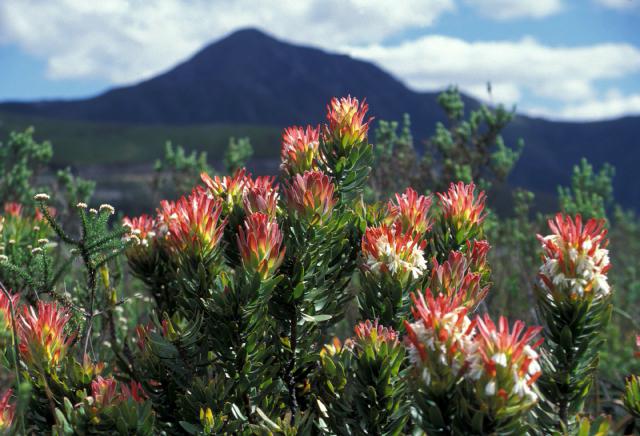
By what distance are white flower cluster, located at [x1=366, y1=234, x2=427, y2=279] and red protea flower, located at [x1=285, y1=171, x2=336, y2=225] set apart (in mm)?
280

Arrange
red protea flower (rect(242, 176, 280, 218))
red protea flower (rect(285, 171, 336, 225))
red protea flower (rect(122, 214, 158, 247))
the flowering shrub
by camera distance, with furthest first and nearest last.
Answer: red protea flower (rect(122, 214, 158, 247)) < red protea flower (rect(242, 176, 280, 218)) < red protea flower (rect(285, 171, 336, 225)) < the flowering shrub

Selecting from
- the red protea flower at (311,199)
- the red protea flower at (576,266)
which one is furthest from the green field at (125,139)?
the red protea flower at (576,266)

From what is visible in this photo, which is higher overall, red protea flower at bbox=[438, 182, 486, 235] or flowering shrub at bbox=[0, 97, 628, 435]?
red protea flower at bbox=[438, 182, 486, 235]

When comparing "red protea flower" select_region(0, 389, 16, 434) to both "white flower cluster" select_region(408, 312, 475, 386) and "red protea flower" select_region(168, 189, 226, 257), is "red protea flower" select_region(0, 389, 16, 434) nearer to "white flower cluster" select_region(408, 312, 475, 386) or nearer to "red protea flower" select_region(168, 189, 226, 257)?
"red protea flower" select_region(168, 189, 226, 257)

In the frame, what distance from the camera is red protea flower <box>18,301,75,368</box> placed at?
2.38 m

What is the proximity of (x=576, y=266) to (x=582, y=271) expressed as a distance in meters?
0.03

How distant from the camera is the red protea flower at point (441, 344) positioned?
1.88m

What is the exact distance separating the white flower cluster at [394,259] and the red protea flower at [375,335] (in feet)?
0.99

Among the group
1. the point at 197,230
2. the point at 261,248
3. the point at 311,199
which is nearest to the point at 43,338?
the point at 197,230

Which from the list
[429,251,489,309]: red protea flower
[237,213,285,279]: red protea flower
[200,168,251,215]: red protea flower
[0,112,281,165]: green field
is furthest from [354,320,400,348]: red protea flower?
[0,112,281,165]: green field

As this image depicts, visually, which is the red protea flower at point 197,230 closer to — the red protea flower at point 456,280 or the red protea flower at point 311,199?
the red protea flower at point 311,199

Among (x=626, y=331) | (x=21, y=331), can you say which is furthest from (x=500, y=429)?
(x=626, y=331)

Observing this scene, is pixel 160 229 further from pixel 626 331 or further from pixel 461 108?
pixel 626 331

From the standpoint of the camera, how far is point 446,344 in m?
1.89
